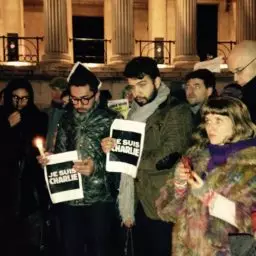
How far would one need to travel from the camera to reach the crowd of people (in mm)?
3973

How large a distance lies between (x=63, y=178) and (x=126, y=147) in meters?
0.69

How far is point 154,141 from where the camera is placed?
Answer: 202 inches

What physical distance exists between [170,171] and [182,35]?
20.5m

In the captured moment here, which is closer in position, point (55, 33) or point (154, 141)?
point (154, 141)

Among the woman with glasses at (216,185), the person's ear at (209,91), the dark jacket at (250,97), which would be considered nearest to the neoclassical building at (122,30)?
the person's ear at (209,91)

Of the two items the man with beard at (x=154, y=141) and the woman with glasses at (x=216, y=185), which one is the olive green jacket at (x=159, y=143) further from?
the woman with glasses at (x=216, y=185)

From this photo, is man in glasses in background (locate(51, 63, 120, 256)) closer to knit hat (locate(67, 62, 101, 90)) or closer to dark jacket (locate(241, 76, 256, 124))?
knit hat (locate(67, 62, 101, 90))

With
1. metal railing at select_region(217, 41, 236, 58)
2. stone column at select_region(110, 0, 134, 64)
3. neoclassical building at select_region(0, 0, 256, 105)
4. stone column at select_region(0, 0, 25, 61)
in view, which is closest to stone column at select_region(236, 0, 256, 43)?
neoclassical building at select_region(0, 0, 256, 105)

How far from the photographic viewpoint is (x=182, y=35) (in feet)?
81.9

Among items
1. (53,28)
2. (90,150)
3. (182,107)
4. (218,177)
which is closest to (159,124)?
(182,107)

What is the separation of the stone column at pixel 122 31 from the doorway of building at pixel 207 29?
7.22 metres

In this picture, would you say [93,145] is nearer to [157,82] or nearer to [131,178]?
[131,178]

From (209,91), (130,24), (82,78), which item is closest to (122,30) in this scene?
(130,24)

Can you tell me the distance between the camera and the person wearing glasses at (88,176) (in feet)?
17.9
